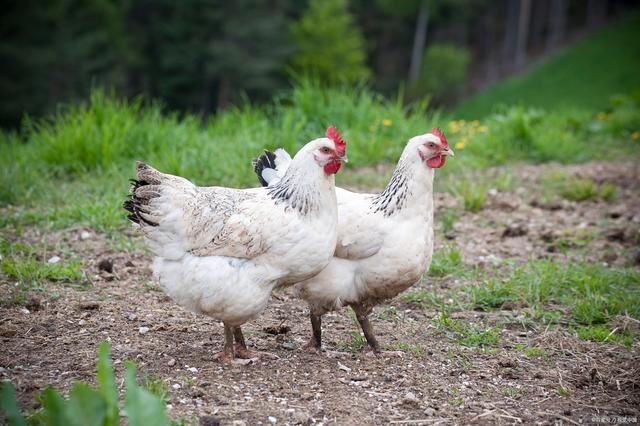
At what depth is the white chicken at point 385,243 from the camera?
12.6ft

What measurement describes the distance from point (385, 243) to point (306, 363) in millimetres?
808

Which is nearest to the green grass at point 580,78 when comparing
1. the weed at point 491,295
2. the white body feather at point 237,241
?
the weed at point 491,295

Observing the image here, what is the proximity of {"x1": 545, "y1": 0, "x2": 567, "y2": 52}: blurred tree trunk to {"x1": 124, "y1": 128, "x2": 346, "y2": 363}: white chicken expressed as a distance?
35301mm

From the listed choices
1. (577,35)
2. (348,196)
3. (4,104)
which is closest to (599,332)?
(348,196)

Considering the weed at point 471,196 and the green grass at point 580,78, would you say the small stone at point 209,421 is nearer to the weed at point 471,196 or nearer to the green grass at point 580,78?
the weed at point 471,196

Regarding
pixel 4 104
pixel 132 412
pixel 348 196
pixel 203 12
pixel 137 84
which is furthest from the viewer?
pixel 137 84

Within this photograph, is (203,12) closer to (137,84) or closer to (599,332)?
(137,84)

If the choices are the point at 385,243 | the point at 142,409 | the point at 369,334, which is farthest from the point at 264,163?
the point at 142,409

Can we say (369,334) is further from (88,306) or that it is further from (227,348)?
(88,306)

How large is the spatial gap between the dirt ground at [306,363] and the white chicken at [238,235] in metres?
0.39

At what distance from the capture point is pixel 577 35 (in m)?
38.4

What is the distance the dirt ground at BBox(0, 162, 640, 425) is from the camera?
3.39m

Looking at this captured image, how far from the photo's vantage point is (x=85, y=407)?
2566 millimetres

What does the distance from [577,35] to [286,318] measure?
1503 inches
